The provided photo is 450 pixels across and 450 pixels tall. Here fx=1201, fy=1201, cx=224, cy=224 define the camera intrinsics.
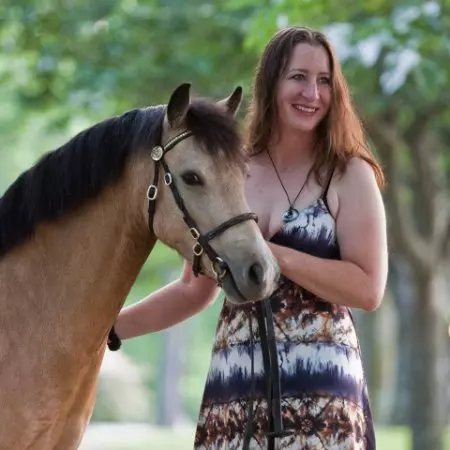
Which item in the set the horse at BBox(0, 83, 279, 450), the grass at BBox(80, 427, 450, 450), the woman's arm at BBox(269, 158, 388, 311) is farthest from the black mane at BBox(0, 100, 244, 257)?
the grass at BBox(80, 427, 450, 450)

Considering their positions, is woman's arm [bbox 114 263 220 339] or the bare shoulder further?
woman's arm [bbox 114 263 220 339]

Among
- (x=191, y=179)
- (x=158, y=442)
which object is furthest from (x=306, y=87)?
(x=158, y=442)

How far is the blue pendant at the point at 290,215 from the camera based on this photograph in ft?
12.2

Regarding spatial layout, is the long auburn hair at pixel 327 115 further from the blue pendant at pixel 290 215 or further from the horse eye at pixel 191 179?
the horse eye at pixel 191 179

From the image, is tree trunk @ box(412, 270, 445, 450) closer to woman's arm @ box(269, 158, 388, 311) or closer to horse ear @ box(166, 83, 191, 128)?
woman's arm @ box(269, 158, 388, 311)

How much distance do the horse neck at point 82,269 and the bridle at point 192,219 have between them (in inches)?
5.0

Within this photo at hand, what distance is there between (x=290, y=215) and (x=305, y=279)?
232 millimetres

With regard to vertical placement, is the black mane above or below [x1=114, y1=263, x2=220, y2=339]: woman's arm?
above

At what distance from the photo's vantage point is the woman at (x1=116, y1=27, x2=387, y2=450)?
3658mm

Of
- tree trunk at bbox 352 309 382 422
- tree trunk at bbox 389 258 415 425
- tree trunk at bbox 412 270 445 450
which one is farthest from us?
tree trunk at bbox 352 309 382 422

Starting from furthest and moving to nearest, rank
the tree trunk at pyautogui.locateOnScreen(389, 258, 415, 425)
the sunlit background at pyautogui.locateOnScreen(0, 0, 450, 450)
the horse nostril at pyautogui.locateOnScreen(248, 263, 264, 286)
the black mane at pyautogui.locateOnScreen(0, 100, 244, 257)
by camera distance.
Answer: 1. the tree trunk at pyautogui.locateOnScreen(389, 258, 415, 425)
2. the sunlit background at pyautogui.locateOnScreen(0, 0, 450, 450)
3. the black mane at pyautogui.locateOnScreen(0, 100, 244, 257)
4. the horse nostril at pyautogui.locateOnScreen(248, 263, 264, 286)

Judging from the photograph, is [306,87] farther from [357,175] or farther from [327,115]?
[357,175]

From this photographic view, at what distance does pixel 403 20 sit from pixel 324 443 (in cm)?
610

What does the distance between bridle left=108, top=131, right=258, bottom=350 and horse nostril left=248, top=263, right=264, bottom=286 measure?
3.7 inches
